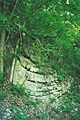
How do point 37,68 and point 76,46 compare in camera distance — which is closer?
point 37,68

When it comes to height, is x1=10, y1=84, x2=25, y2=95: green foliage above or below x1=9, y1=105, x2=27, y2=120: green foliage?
above

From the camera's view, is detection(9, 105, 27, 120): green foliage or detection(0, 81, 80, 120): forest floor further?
detection(0, 81, 80, 120): forest floor

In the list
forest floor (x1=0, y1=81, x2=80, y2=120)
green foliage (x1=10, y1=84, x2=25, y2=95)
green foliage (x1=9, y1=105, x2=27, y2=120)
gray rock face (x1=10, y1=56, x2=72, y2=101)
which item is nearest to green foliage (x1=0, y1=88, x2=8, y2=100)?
forest floor (x1=0, y1=81, x2=80, y2=120)

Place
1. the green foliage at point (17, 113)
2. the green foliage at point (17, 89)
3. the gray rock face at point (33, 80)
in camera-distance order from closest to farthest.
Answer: the green foliage at point (17, 113)
the green foliage at point (17, 89)
the gray rock face at point (33, 80)

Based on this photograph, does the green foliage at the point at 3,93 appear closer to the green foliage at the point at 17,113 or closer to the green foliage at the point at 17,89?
the green foliage at the point at 17,89

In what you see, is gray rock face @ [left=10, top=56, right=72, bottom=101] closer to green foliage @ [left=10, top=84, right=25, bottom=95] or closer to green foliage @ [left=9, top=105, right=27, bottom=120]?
green foliage @ [left=10, top=84, right=25, bottom=95]

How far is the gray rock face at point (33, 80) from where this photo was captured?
10258 mm

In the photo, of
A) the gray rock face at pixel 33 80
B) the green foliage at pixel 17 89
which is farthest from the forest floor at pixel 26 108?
the gray rock face at pixel 33 80

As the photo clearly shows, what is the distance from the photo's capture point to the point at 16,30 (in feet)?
34.1

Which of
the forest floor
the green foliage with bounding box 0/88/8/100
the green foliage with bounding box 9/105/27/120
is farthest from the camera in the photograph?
the green foliage with bounding box 0/88/8/100

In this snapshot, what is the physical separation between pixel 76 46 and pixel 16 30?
137 inches

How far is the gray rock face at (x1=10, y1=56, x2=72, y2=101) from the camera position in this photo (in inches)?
404

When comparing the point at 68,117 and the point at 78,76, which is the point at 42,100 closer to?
the point at 68,117

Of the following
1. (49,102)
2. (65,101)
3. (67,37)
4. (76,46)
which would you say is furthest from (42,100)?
(76,46)
